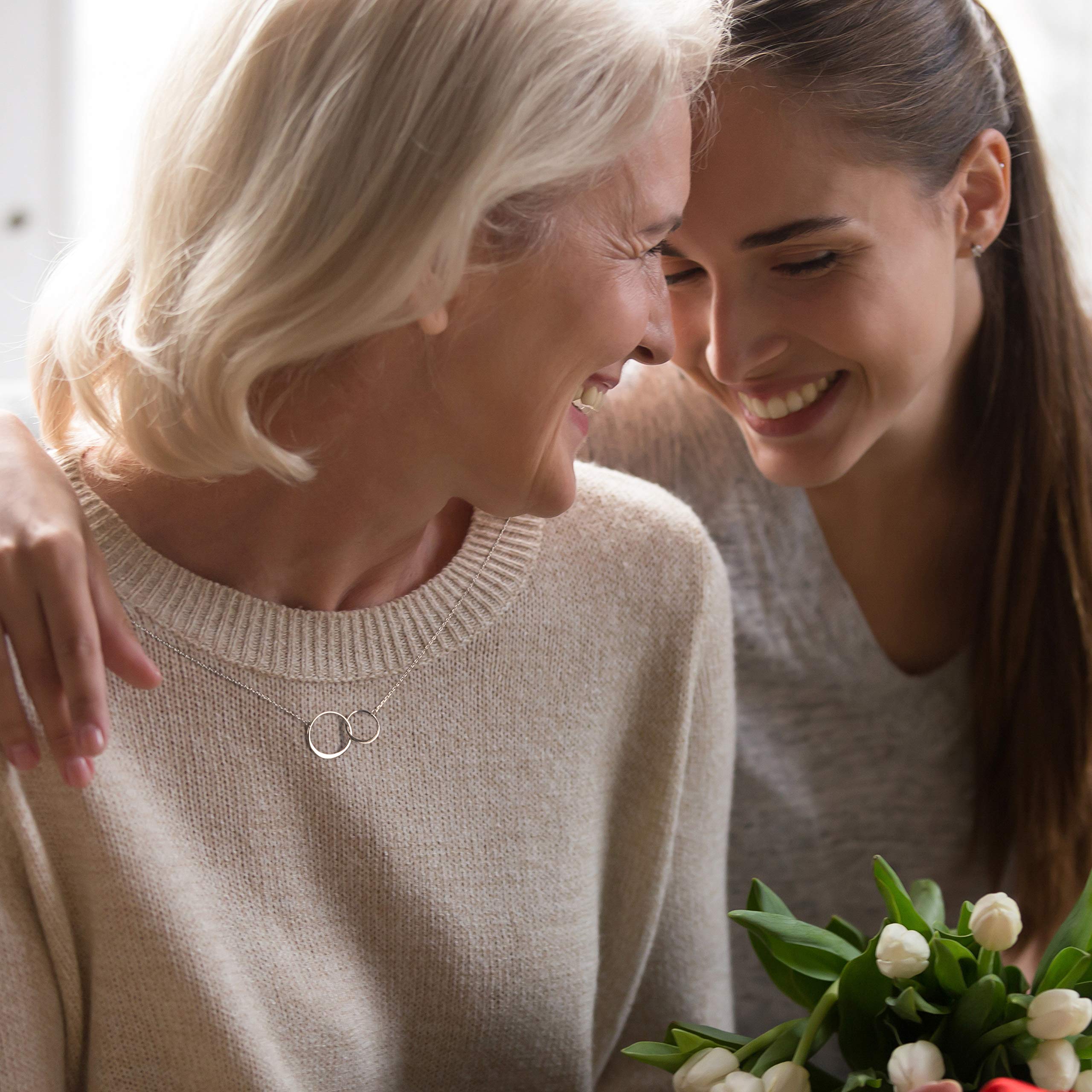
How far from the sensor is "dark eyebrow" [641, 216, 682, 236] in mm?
1026

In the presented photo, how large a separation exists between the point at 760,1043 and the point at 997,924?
0.19 m

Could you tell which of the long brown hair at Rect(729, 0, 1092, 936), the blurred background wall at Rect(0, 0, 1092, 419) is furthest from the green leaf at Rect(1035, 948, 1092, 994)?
the blurred background wall at Rect(0, 0, 1092, 419)

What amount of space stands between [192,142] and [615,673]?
0.62 meters

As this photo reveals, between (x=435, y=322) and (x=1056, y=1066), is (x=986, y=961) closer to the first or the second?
(x=1056, y=1066)

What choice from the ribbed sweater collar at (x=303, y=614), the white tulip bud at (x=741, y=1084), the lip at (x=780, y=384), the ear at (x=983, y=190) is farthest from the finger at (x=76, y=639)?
the ear at (x=983, y=190)

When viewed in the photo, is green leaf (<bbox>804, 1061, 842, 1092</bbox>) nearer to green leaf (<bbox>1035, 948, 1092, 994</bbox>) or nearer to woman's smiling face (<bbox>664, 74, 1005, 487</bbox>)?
green leaf (<bbox>1035, 948, 1092, 994</bbox>)

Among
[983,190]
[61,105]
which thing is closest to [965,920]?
[983,190]

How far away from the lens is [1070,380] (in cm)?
148

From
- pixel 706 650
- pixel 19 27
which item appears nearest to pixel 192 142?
pixel 706 650

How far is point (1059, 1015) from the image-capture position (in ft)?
2.56

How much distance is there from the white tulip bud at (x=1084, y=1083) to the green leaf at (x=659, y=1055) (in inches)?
10.2

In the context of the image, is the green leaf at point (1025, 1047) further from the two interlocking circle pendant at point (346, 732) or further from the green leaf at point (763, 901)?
the two interlocking circle pendant at point (346, 732)

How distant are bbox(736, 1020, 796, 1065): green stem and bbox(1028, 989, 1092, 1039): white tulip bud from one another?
6.3 inches

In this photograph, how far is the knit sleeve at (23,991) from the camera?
961 millimetres
